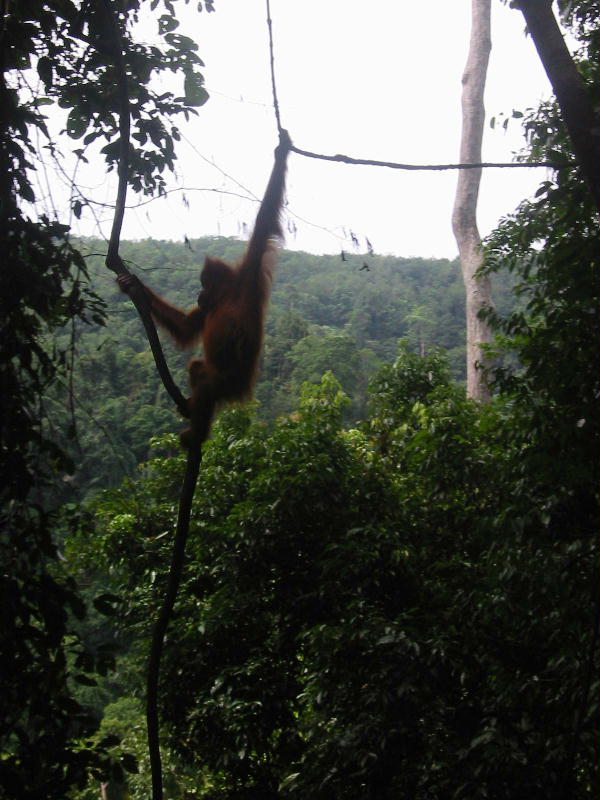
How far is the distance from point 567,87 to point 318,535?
3.51 meters

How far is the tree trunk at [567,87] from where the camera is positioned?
225 cm

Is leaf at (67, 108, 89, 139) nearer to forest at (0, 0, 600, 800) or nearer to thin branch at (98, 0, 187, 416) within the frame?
forest at (0, 0, 600, 800)

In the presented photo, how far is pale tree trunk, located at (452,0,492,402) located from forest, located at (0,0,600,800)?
2952 mm

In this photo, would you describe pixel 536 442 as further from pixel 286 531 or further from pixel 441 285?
pixel 441 285

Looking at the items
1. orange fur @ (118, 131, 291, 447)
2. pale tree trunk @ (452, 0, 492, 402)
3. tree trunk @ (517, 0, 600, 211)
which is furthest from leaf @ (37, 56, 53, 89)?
pale tree trunk @ (452, 0, 492, 402)

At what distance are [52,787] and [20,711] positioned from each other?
0.58 feet

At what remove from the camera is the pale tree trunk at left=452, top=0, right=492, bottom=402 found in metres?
9.10

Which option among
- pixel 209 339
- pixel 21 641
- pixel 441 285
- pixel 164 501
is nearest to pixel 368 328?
pixel 441 285

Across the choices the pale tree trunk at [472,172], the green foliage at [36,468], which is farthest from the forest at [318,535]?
the pale tree trunk at [472,172]

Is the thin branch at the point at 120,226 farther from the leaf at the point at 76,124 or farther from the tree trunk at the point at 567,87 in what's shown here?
Result: the tree trunk at the point at 567,87

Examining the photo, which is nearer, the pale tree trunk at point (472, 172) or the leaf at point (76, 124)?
the leaf at point (76, 124)

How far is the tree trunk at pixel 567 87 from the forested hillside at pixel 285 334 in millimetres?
932

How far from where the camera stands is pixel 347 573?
4695mm

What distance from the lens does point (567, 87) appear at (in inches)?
93.3
